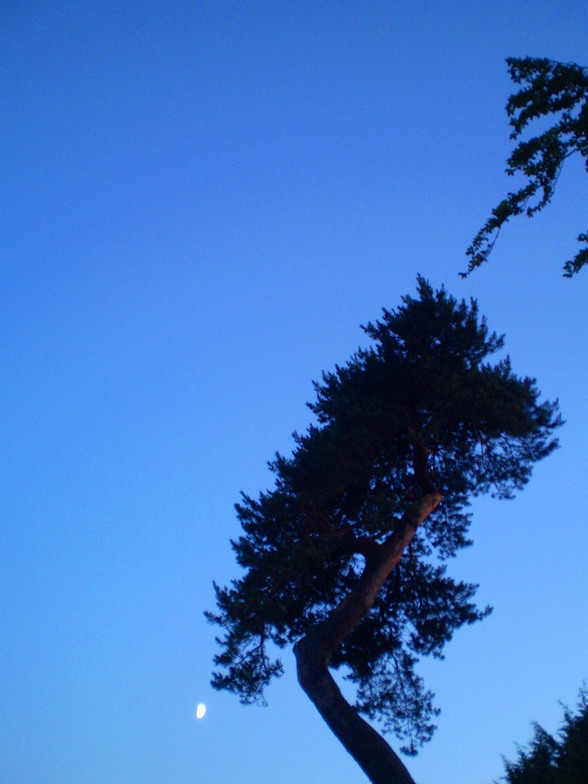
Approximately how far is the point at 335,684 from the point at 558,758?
395cm

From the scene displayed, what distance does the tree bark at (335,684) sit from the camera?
11336 mm

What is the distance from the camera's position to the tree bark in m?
11.3

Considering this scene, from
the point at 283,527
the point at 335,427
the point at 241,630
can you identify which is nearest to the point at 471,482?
the point at 335,427

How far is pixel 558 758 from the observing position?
34.7 feet

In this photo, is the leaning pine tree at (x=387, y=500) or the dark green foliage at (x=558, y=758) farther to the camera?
the leaning pine tree at (x=387, y=500)

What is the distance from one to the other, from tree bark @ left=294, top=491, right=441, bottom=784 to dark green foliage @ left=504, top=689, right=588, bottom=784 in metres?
1.83

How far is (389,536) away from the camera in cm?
1520

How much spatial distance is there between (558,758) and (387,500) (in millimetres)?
5761

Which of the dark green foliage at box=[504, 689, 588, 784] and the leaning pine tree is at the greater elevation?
the leaning pine tree

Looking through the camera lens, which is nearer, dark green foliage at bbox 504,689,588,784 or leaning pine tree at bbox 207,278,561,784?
dark green foliage at bbox 504,689,588,784

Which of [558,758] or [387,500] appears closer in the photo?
[558,758]

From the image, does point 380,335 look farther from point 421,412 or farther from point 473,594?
point 473,594

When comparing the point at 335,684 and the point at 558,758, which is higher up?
the point at 335,684

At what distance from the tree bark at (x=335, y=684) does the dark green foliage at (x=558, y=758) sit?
6.02 ft
